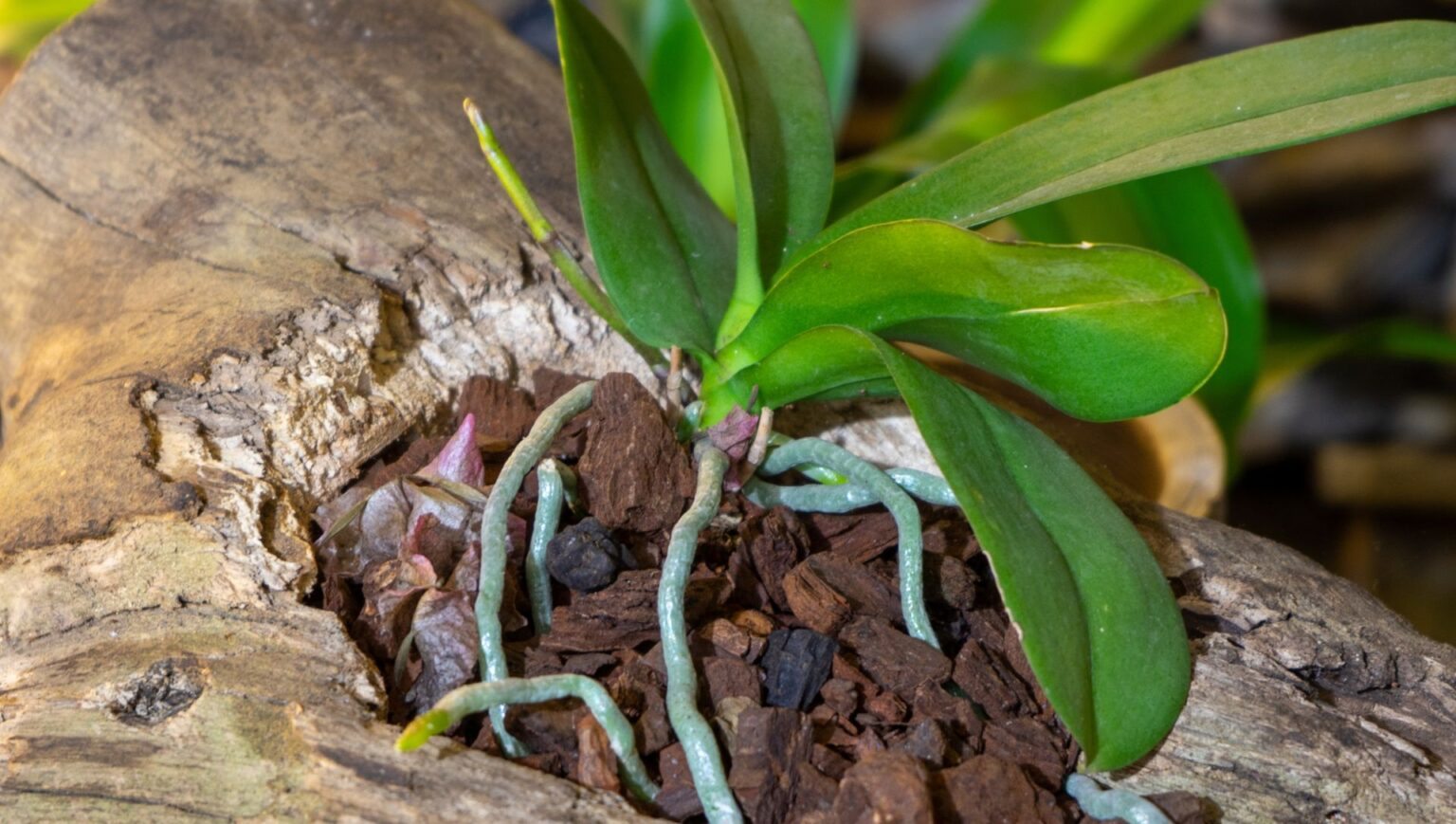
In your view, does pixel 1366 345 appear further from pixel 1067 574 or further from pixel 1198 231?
pixel 1067 574

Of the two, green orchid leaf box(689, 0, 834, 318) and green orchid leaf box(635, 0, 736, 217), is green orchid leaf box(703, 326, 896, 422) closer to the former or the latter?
green orchid leaf box(689, 0, 834, 318)

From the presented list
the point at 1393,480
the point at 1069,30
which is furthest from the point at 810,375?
the point at 1393,480

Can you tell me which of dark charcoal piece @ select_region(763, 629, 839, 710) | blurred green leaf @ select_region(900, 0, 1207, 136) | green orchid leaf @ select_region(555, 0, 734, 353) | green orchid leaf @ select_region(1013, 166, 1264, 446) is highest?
blurred green leaf @ select_region(900, 0, 1207, 136)

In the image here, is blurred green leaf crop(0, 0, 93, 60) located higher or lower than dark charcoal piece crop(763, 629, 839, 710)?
higher

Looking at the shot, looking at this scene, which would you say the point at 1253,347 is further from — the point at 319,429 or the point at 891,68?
the point at 891,68

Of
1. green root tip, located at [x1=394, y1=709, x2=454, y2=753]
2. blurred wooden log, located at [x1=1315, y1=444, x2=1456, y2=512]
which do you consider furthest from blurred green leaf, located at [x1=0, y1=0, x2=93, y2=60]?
blurred wooden log, located at [x1=1315, y1=444, x2=1456, y2=512]

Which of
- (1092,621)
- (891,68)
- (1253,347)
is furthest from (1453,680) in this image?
(891,68)

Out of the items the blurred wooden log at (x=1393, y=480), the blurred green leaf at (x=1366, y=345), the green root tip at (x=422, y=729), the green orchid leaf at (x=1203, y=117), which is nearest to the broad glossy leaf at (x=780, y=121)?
the green orchid leaf at (x=1203, y=117)

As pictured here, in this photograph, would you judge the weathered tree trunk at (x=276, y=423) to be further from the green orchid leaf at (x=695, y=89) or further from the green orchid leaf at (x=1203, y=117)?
the green orchid leaf at (x=695, y=89)
